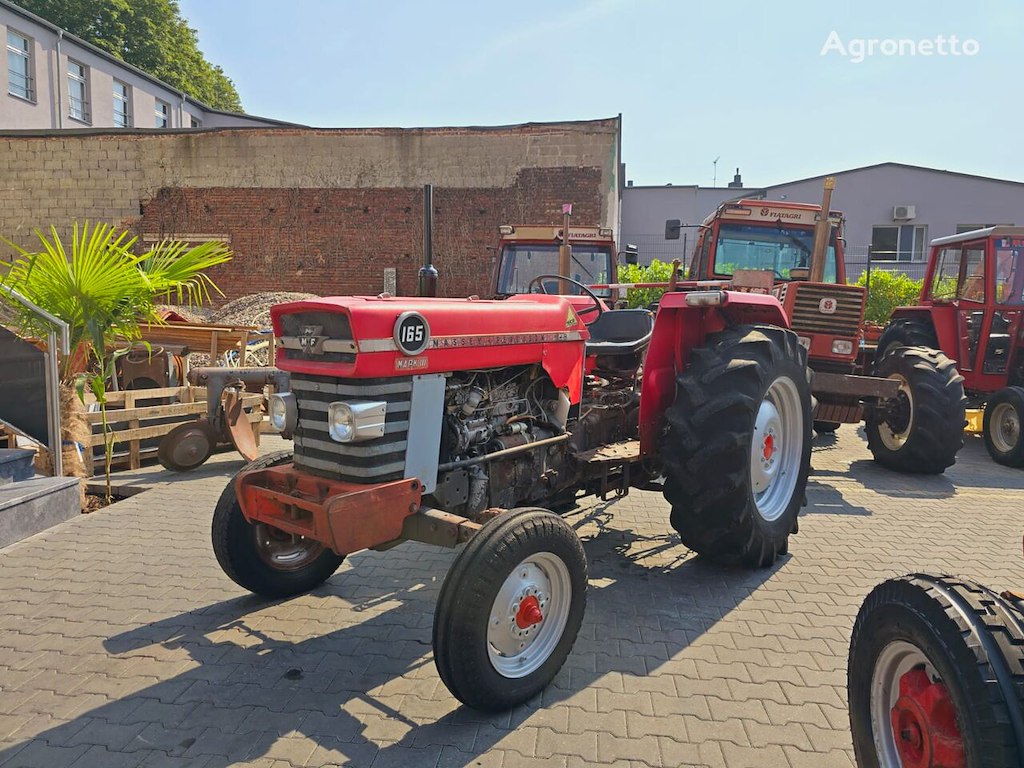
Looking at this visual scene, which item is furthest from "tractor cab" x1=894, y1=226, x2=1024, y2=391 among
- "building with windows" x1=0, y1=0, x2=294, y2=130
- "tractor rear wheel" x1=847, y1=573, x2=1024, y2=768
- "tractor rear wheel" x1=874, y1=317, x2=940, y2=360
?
"building with windows" x1=0, y1=0, x2=294, y2=130

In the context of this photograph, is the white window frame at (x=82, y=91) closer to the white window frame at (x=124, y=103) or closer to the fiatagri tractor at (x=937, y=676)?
the white window frame at (x=124, y=103)

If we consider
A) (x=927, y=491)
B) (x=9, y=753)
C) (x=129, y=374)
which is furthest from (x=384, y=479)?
(x=129, y=374)

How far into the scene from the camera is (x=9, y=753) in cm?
229

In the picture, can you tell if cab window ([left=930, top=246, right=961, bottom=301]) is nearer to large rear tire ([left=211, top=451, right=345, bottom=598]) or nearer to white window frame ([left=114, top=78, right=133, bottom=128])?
large rear tire ([left=211, top=451, right=345, bottom=598])

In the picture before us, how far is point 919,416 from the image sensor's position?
20.1ft

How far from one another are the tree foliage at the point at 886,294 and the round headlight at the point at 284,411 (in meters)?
15.0

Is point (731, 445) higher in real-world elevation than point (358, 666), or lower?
higher

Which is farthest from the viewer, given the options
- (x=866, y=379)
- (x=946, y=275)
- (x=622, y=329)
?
(x=946, y=275)

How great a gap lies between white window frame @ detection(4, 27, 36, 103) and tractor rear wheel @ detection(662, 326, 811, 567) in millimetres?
23760

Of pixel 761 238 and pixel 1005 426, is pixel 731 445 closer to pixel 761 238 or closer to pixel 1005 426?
pixel 761 238

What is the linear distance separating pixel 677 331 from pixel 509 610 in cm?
205

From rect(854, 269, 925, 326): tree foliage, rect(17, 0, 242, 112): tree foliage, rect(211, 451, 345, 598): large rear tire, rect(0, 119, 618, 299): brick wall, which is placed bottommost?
rect(211, 451, 345, 598): large rear tire

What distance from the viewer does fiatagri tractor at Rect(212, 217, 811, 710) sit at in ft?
8.16

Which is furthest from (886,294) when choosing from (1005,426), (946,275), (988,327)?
(1005,426)
